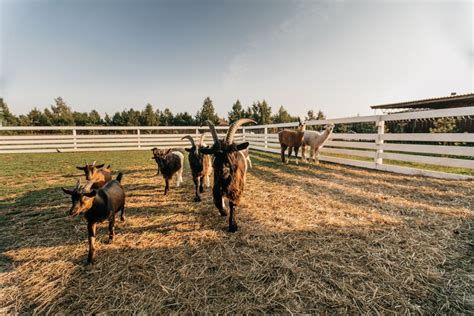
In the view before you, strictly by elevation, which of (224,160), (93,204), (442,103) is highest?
(442,103)

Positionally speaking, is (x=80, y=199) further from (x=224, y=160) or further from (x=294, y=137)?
(x=294, y=137)

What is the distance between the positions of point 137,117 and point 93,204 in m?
49.1

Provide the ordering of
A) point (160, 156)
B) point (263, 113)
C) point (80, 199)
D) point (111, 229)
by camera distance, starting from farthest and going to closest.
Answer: point (263, 113)
point (160, 156)
point (111, 229)
point (80, 199)

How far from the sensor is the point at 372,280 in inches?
90.0

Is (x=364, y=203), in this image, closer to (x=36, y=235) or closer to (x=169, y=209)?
(x=169, y=209)

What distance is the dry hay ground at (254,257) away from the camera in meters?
2.06

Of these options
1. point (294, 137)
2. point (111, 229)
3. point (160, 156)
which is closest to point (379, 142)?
point (294, 137)

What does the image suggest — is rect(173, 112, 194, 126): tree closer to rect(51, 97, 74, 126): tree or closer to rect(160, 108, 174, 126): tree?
rect(160, 108, 174, 126): tree

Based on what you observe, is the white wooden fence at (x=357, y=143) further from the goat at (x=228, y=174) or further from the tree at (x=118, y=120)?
the tree at (x=118, y=120)

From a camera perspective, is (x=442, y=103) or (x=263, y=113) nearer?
(x=442, y=103)

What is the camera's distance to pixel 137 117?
4619cm

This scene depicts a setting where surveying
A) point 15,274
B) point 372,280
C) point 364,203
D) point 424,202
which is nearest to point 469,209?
point 424,202

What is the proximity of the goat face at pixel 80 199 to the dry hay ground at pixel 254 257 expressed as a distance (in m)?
0.78

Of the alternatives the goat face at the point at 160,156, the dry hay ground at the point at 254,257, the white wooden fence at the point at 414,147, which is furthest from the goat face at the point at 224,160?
the white wooden fence at the point at 414,147
